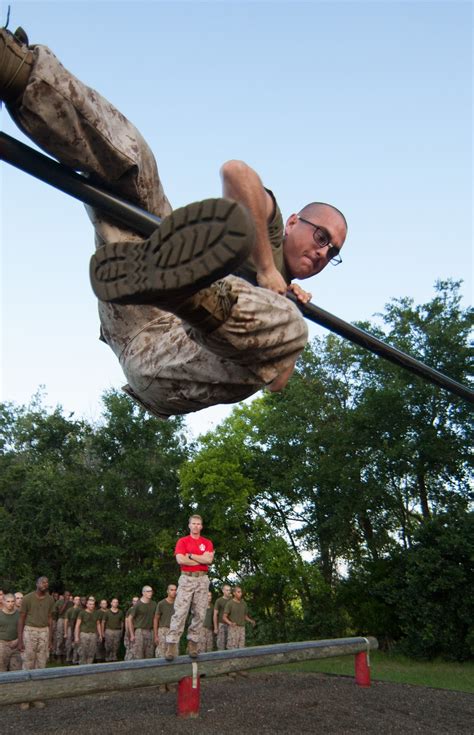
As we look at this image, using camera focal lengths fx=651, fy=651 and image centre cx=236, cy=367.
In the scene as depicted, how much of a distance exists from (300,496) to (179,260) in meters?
27.0

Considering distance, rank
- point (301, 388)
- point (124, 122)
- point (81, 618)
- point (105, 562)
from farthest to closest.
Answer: point (301, 388) < point (105, 562) < point (81, 618) < point (124, 122)

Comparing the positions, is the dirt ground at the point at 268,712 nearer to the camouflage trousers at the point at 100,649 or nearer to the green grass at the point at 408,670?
the green grass at the point at 408,670

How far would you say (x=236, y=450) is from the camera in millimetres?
29406

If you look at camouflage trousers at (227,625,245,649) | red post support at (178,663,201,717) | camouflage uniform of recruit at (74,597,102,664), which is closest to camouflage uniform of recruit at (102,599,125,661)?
camouflage uniform of recruit at (74,597,102,664)

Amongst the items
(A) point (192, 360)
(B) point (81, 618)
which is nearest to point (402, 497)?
(B) point (81, 618)

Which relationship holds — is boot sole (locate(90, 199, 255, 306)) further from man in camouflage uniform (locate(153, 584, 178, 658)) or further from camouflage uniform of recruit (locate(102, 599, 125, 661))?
camouflage uniform of recruit (locate(102, 599, 125, 661))

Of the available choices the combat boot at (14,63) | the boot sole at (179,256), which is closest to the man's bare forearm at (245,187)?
the boot sole at (179,256)

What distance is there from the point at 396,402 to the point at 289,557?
26.9 ft

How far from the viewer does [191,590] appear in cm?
814

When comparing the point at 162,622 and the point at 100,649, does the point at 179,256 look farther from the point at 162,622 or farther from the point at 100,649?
the point at 100,649

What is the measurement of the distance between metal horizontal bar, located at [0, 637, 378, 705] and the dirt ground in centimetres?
62

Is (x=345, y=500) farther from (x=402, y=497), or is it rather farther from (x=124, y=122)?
(x=124, y=122)

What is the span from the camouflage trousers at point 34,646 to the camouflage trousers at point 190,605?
11.2ft

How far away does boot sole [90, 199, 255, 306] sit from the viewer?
1.57m
